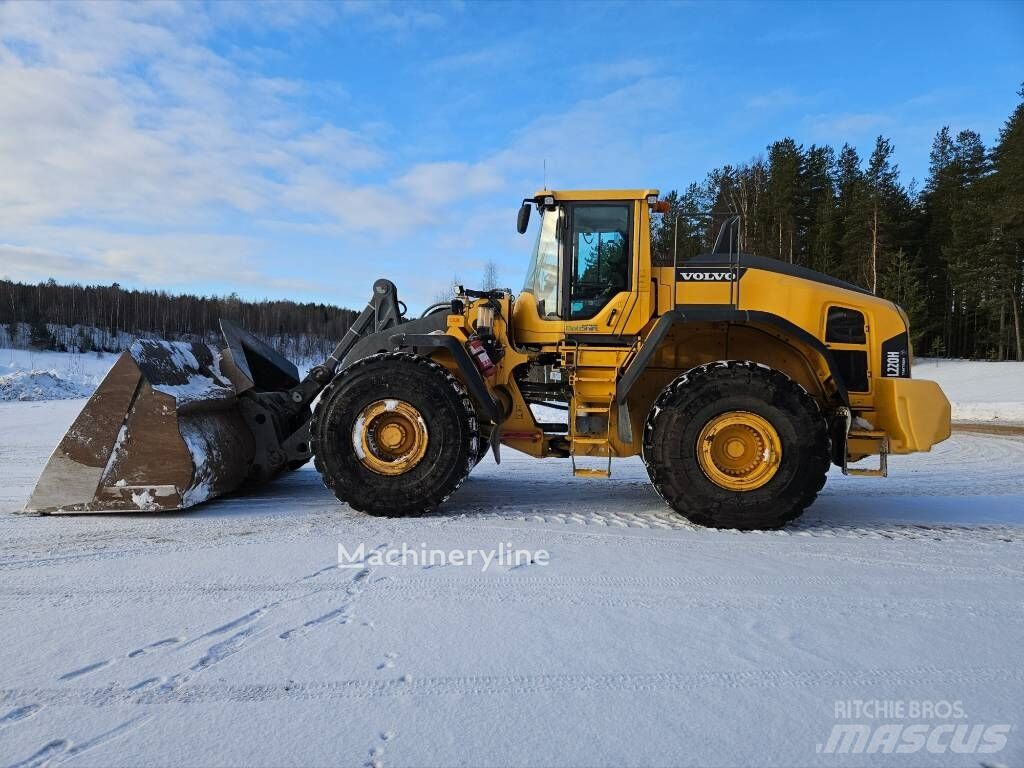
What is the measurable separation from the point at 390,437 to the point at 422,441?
0.84 feet

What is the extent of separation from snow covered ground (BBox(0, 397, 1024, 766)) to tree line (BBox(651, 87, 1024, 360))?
2773 cm

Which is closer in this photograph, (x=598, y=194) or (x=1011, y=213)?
(x=598, y=194)

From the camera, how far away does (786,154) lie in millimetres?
34188

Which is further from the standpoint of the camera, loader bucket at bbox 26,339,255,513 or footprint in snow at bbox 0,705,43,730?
loader bucket at bbox 26,339,255,513

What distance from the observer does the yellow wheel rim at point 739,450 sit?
4.29m

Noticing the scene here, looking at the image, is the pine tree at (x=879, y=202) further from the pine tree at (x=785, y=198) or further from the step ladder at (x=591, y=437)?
the step ladder at (x=591, y=437)

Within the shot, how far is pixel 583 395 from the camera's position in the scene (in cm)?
502

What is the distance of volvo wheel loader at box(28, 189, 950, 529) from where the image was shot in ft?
14.2

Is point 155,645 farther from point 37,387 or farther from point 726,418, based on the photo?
point 37,387

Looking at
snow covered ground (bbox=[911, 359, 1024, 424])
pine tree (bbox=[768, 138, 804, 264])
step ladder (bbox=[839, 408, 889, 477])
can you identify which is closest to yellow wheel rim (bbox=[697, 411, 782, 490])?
step ladder (bbox=[839, 408, 889, 477])

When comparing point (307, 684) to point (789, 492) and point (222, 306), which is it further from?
point (222, 306)

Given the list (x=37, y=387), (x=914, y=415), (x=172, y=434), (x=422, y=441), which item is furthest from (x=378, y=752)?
(x=37, y=387)

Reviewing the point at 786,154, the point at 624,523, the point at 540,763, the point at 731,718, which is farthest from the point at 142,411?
the point at 786,154

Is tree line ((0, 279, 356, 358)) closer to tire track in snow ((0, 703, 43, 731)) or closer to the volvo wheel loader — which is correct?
the volvo wheel loader
